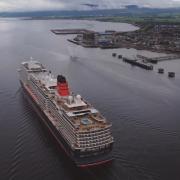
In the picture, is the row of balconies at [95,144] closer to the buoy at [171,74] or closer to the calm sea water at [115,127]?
the calm sea water at [115,127]

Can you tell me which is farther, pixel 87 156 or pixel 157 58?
pixel 157 58

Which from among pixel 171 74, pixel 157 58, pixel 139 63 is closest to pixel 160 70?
pixel 171 74

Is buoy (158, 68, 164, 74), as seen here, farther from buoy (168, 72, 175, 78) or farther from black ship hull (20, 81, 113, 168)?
black ship hull (20, 81, 113, 168)

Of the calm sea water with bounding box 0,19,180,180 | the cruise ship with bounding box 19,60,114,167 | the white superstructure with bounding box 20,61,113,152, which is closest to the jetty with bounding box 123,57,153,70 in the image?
the calm sea water with bounding box 0,19,180,180

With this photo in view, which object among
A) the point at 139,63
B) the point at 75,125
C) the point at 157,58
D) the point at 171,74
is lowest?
the point at 157,58

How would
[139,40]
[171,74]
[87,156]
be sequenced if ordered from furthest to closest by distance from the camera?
1. [139,40]
2. [171,74]
3. [87,156]

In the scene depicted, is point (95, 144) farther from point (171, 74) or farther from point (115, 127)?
point (171, 74)
